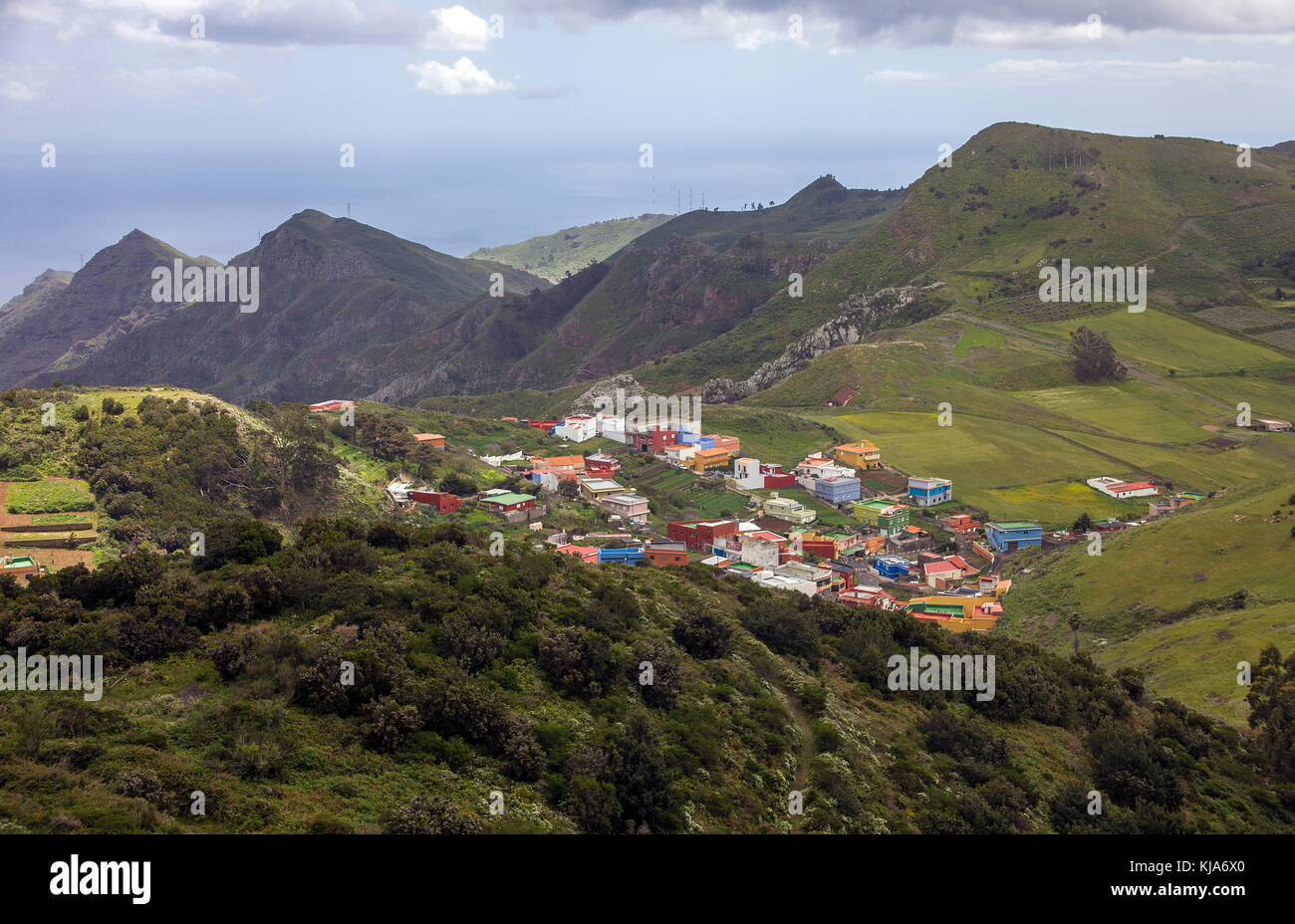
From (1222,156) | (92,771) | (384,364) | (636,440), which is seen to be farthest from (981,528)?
(384,364)

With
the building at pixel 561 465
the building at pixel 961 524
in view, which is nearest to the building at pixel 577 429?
the building at pixel 561 465

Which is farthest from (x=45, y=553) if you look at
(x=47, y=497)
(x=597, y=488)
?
(x=597, y=488)

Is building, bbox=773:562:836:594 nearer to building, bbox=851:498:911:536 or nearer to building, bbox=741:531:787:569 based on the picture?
building, bbox=741:531:787:569

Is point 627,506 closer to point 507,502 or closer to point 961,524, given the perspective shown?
point 507,502

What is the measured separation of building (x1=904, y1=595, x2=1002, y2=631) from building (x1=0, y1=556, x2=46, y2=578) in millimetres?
39303

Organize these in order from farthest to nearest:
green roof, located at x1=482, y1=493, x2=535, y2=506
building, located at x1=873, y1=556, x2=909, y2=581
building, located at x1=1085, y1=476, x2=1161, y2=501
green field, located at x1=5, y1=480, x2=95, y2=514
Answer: building, located at x1=1085, y1=476, x2=1161, y2=501 < green roof, located at x1=482, y1=493, x2=535, y2=506 < building, located at x1=873, y1=556, x2=909, y2=581 < green field, located at x1=5, y1=480, x2=95, y2=514

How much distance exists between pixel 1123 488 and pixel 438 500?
2131 inches

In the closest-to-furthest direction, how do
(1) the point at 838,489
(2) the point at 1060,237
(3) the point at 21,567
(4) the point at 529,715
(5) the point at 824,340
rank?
(4) the point at 529,715 < (3) the point at 21,567 < (1) the point at 838,489 < (5) the point at 824,340 < (2) the point at 1060,237

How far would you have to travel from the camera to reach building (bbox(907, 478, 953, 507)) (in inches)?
2931

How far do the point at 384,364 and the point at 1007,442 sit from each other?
143355 millimetres

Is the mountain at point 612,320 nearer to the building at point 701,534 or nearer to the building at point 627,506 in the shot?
the building at point 627,506

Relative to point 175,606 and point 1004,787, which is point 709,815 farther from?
point 175,606

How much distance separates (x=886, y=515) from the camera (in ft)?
227

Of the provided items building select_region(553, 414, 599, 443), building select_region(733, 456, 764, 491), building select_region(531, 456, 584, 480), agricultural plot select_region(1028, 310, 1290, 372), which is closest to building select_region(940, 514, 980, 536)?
building select_region(733, 456, 764, 491)
